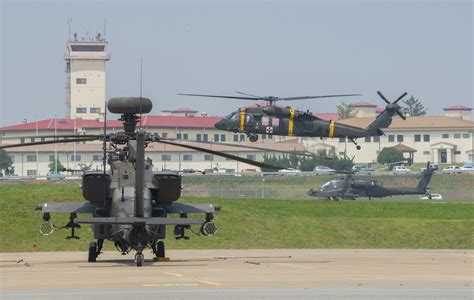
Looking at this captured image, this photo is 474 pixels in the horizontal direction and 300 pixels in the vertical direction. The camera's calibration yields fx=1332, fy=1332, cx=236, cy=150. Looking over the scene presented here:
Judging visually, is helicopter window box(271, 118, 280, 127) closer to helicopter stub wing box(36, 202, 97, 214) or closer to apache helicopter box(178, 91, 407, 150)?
apache helicopter box(178, 91, 407, 150)

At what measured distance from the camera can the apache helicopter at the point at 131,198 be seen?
36188 millimetres

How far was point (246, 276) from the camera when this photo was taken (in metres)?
33.5

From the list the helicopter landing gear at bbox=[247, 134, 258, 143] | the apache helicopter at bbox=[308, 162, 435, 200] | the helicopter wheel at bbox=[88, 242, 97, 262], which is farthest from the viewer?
the apache helicopter at bbox=[308, 162, 435, 200]

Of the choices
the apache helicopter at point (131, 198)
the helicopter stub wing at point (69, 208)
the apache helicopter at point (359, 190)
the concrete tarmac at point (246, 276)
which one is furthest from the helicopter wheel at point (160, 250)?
the apache helicopter at point (359, 190)

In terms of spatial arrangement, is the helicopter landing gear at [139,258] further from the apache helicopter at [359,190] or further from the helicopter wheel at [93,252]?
the apache helicopter at [359,190]

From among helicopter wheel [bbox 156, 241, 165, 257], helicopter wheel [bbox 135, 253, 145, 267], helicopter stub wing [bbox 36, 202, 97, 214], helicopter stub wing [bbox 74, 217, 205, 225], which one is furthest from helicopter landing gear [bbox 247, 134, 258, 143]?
helicopter stub wing [bbox 74, 217, 205, 225]

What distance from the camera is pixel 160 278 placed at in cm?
3306

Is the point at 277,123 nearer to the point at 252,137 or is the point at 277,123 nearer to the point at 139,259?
the point at 252,137

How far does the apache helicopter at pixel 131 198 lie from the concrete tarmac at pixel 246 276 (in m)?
1.00

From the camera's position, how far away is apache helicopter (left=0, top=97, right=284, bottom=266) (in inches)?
1425

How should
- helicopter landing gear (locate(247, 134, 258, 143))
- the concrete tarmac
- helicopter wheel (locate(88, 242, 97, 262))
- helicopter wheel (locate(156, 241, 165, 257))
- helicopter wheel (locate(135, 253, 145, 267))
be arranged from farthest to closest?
helicopter landing gear (locate(247, 134, 258, 143)) < helicopter wheel (locate(156, 241, 165, 257)) < helicopter wheel (locate(88, 242, 97, 262)) < helicopter wheel (locate(135, 253, 145, 267)) < the concrete tarmac

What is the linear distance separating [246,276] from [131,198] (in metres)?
5.51

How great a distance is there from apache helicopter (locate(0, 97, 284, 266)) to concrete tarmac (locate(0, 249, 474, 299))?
3.27 feet

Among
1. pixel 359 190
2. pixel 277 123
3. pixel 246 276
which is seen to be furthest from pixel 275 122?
pixel 246 276
